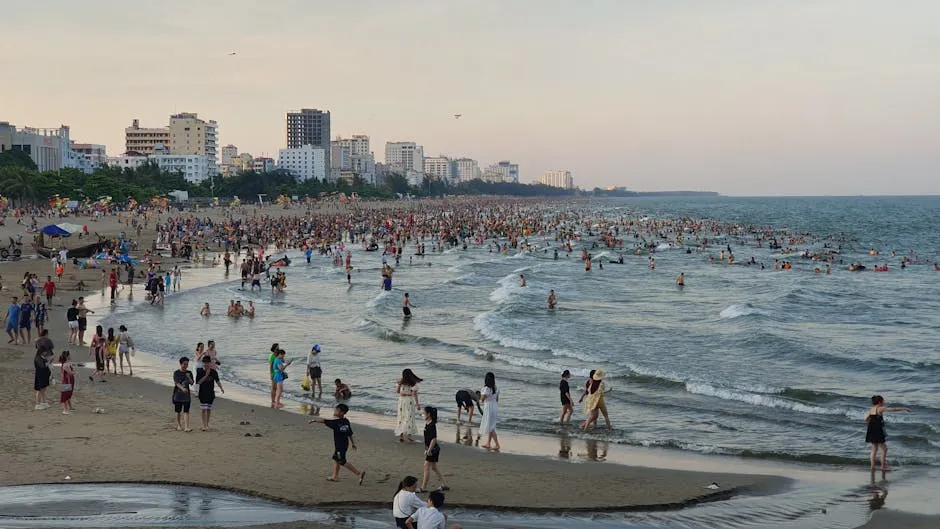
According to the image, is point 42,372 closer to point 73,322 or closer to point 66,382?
point 66,382

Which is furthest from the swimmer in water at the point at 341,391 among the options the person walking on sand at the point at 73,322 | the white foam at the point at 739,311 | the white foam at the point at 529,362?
the white foam at the point at 739,311

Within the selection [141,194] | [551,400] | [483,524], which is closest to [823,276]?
[551,400]

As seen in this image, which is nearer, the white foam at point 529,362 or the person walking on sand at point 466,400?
the person walking on sand at point 466,400

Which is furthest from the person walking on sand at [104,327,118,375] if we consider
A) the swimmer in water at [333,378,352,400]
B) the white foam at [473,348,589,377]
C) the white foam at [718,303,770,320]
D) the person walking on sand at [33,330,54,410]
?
the white foam at [718,303,770,320]

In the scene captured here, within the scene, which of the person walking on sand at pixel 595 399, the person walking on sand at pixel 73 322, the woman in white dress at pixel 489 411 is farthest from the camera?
the person walking on sand at pixel 73 322

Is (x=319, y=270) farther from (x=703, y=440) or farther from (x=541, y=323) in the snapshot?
(x=703, y=440)

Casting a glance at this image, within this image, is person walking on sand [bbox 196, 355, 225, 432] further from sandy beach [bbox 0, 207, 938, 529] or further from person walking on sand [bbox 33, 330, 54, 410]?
person walking on sand [bbox 33, 330, 54, 410]

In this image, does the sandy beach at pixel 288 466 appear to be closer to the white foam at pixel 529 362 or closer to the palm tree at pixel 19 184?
the white foam at pixel 529 362
